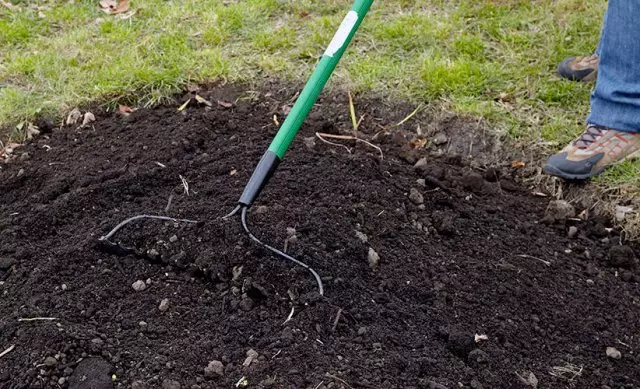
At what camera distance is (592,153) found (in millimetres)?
3359

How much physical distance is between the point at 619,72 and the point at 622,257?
858mm

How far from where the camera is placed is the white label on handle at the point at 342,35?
2736 mm

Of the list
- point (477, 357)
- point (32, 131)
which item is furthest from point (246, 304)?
point (32, 131)

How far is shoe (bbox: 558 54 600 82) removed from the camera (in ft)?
13.1

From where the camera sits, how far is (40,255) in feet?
9.11

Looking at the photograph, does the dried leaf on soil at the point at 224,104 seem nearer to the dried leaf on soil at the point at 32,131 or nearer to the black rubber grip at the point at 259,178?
the dried leaf on soil at the point at 32,131

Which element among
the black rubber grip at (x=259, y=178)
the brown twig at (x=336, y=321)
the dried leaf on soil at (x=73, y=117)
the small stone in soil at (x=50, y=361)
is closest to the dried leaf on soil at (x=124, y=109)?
the dried leaf on soil at (x=73, y=117)

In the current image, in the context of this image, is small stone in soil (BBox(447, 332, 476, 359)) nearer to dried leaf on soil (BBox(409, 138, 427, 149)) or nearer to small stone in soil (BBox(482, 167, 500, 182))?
small stone in soil (BBox(482, 167, 500, 182))

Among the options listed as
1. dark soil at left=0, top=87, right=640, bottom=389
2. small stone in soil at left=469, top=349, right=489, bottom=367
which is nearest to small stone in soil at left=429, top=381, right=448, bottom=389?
dark soil at left=0, top=87, right=640, bottom=389

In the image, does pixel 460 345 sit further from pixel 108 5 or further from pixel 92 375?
pixel 108 5

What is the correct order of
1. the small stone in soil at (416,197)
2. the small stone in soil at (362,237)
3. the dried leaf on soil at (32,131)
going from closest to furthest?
the small stone in soil at (362,237) < the small stone in soil at (416,197) < the dried leaf on soil at (32,131)

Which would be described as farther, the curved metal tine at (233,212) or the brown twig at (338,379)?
the curved metal tine at (233,212)

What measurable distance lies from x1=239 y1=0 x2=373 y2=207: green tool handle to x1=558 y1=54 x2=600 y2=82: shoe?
1.66 meters

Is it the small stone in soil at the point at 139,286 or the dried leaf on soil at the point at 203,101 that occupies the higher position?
the small stone in soil at the point at 139,286
